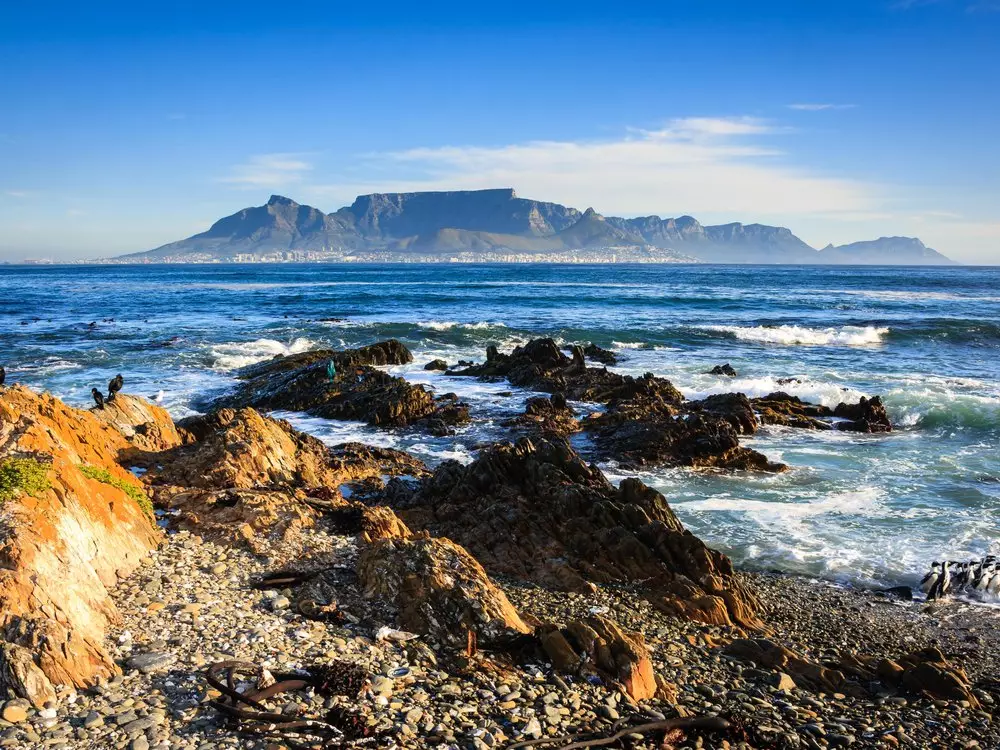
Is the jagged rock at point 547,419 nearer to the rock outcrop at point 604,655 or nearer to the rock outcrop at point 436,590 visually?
the rock outcrop at point 436,590

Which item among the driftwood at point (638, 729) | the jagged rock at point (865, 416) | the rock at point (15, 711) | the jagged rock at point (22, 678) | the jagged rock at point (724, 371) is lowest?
the driftwood at point (638, 729)

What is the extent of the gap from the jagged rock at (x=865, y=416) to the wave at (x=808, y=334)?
22.1 metres

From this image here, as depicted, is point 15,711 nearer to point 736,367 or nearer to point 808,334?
point 736,367

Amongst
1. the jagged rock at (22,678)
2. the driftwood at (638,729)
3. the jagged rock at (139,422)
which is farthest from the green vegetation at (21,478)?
the driftwood at (638,729)

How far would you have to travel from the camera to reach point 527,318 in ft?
185

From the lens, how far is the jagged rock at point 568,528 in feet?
35.4

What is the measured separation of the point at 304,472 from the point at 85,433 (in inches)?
169

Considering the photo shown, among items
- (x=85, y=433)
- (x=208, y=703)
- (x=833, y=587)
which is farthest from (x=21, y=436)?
(x=833, y=587)

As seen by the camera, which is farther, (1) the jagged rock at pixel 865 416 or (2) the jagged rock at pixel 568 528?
(1) the jagged rock at pixel 865 416

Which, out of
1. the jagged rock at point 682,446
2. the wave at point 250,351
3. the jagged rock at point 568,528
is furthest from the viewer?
the wave at point 250,351

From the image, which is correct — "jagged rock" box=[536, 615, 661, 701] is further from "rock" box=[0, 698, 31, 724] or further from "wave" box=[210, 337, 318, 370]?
"wave" box=[210, 337, 318, 370]

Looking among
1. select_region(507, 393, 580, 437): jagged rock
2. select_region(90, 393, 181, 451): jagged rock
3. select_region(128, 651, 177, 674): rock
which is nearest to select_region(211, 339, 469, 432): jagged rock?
select_region(507, 393, 580, 437): jagged rock

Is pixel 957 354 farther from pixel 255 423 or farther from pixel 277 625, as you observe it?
pixel 277 625

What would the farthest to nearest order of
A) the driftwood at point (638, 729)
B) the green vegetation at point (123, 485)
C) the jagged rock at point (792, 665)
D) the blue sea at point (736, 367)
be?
1. the blue sea at point (736, 367)
2. the green vegetation at point (123, 485)
3. the jagged rock at point (792, 665)
4. the driftwood at point (638, 729)
